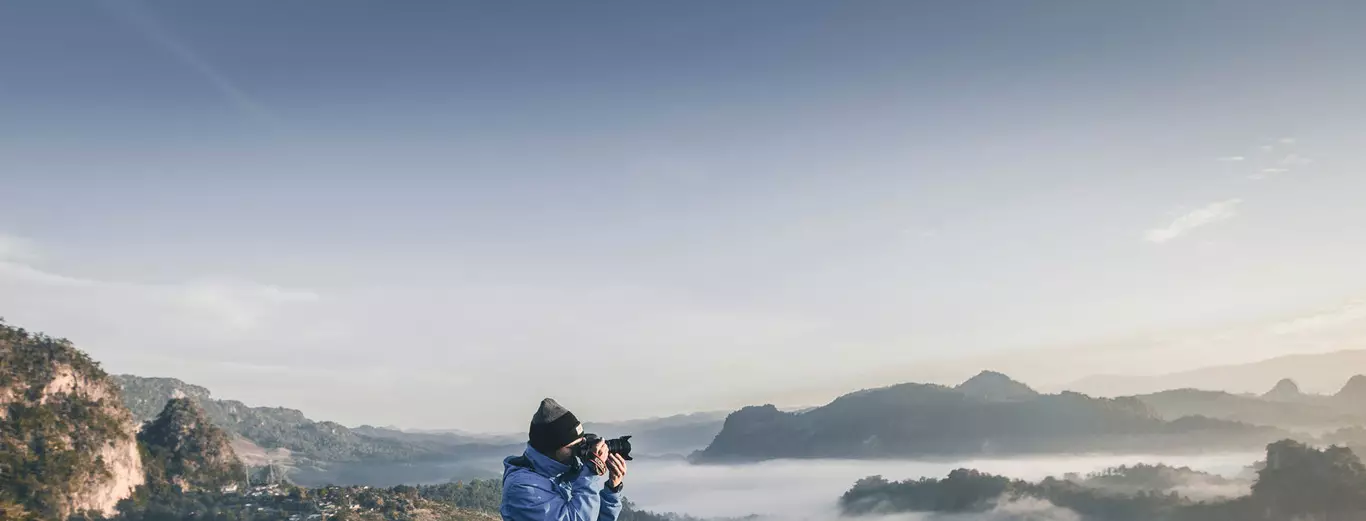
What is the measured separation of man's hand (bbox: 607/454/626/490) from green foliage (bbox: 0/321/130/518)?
98.9m

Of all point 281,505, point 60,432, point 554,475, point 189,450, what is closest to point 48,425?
point 60,432

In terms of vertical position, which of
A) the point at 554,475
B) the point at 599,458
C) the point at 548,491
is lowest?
the point at 548,491

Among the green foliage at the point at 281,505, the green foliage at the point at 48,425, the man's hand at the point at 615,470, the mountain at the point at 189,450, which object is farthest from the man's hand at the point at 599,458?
the mountain at the point at 189,450

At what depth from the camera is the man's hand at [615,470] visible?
287 inches

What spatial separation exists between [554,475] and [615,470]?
55 cm

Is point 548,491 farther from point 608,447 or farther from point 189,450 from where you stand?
point 189,450

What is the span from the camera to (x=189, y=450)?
116938mm

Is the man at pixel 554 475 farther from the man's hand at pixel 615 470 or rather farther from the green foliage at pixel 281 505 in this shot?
the green foliage at pixel 281 505

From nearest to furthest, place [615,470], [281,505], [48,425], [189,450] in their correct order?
[615,470], [48,425], [281,505], [189,450]

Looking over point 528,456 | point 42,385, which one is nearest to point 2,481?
point 42,385

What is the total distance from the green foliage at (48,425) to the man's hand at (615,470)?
98.9 m

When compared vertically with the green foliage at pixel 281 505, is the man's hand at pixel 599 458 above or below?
above

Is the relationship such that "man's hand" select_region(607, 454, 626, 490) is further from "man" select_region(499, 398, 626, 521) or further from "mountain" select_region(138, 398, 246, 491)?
"mountain" select_region(138, 398, 246, 491)

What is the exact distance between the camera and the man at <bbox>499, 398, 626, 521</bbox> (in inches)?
268
